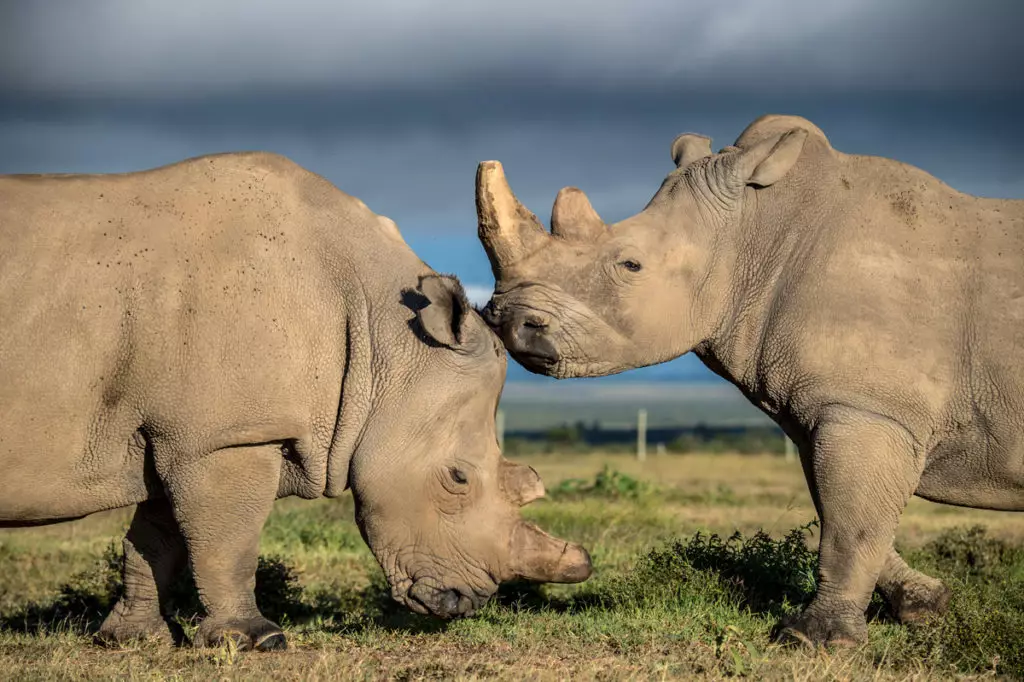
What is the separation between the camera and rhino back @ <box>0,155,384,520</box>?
254 inches

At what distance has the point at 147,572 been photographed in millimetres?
7645

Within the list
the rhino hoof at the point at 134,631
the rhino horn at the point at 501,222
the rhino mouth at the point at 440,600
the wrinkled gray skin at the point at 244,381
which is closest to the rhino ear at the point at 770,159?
the rhino horn at the point at 501,222

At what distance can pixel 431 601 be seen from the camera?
7.06 meters

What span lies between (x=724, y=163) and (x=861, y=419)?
1.68 m

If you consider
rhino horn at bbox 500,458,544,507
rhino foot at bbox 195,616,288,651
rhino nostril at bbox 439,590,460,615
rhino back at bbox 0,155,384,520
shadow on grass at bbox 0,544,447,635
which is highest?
rhino back at bbox 0,155,384,520

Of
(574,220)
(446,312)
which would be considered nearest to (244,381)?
(446,312)

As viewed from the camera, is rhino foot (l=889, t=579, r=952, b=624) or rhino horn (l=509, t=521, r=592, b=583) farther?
rhino foot (l=889, t=579, r=952, b=624)

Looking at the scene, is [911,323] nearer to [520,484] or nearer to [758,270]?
[758,270]

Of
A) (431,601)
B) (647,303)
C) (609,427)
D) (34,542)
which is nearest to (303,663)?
(431,601)

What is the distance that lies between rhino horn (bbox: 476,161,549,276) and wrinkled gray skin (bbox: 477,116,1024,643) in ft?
0.04

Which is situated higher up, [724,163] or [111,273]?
[724,163]

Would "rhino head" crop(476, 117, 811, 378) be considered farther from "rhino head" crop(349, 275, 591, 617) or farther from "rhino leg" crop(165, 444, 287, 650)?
"rhino leg" crop(165, 444, 287, 650)

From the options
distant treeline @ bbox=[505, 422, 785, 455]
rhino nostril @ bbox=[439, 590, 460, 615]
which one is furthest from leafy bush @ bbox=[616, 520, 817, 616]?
distant treeline @ bbox=[505, 422, 785, 455]

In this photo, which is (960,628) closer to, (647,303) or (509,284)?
(647,303)
